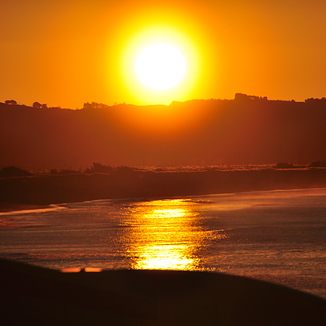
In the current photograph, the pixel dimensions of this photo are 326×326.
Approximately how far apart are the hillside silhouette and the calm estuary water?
315ft

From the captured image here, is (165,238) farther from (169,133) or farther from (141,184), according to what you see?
(169,133)

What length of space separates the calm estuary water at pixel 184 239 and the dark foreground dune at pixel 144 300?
3.87 metres

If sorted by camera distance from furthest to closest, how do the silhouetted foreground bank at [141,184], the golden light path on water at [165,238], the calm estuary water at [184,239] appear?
1. the silhouetted foreground bank at [141,184]
2. the golden light path on water at [165,238]
3. the calm estuary water at [184,239]

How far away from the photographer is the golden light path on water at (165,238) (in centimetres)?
1616

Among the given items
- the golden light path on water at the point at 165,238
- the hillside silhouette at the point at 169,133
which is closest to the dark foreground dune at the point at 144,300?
the golden light path on water at the point at 165,238

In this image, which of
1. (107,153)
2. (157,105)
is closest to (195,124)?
(157,105)

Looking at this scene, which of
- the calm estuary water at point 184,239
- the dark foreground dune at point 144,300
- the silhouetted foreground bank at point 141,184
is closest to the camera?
the dark foreground dune at point 144,300

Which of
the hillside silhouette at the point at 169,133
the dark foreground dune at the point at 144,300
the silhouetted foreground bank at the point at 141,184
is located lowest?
the dark foreground dune at the point at 144,300

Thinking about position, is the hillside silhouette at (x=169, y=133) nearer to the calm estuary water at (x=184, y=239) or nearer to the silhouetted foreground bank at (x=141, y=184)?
the silhouetted foreground bank at (x=141, y=184)

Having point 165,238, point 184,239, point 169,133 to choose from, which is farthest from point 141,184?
Answer: point 169,133

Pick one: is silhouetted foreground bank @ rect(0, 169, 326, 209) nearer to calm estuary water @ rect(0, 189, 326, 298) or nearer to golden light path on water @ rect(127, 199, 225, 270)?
calm estuary water @ rect(0, 189, 326, 298)

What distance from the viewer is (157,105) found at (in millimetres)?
177000

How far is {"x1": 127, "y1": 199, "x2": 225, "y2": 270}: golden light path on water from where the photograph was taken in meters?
16.2

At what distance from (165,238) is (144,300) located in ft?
47.1
